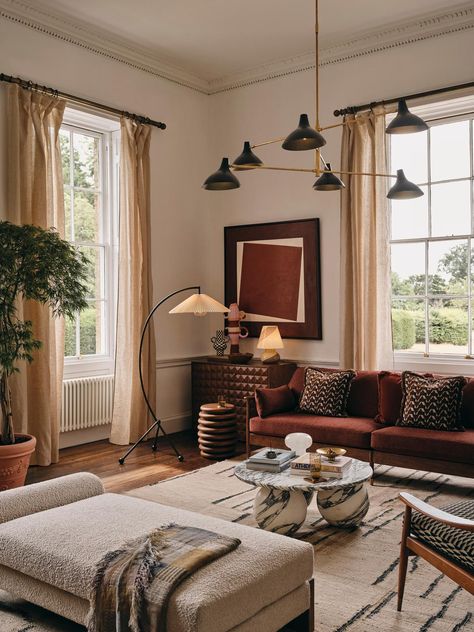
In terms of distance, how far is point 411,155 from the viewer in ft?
19.6

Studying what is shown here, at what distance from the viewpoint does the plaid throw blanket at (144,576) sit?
84.4 inches

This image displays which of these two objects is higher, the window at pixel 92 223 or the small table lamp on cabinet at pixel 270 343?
the window at pixel 92 223

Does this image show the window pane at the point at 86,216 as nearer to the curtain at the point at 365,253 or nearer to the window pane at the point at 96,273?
the window pane at the point at 96,273

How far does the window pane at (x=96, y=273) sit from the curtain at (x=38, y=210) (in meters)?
0.83

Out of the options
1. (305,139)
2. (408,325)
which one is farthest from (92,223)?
(305,139)

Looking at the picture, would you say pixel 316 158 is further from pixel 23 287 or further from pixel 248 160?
pixel 23 287

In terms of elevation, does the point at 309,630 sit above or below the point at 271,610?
below

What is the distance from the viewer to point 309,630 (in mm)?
2586

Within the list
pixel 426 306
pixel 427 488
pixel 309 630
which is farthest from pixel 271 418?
pixel 309 630

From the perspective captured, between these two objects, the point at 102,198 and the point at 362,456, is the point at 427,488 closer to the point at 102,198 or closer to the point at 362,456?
the point at 362,456

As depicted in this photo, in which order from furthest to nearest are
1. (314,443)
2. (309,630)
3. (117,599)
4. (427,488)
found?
(314,443) < (427,488) < (309,630) < (117,599)

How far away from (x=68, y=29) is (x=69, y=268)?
240cm

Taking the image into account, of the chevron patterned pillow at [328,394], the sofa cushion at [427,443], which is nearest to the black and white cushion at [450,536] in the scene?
the sofa cushion at [427,443]

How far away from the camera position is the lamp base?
250 inches
